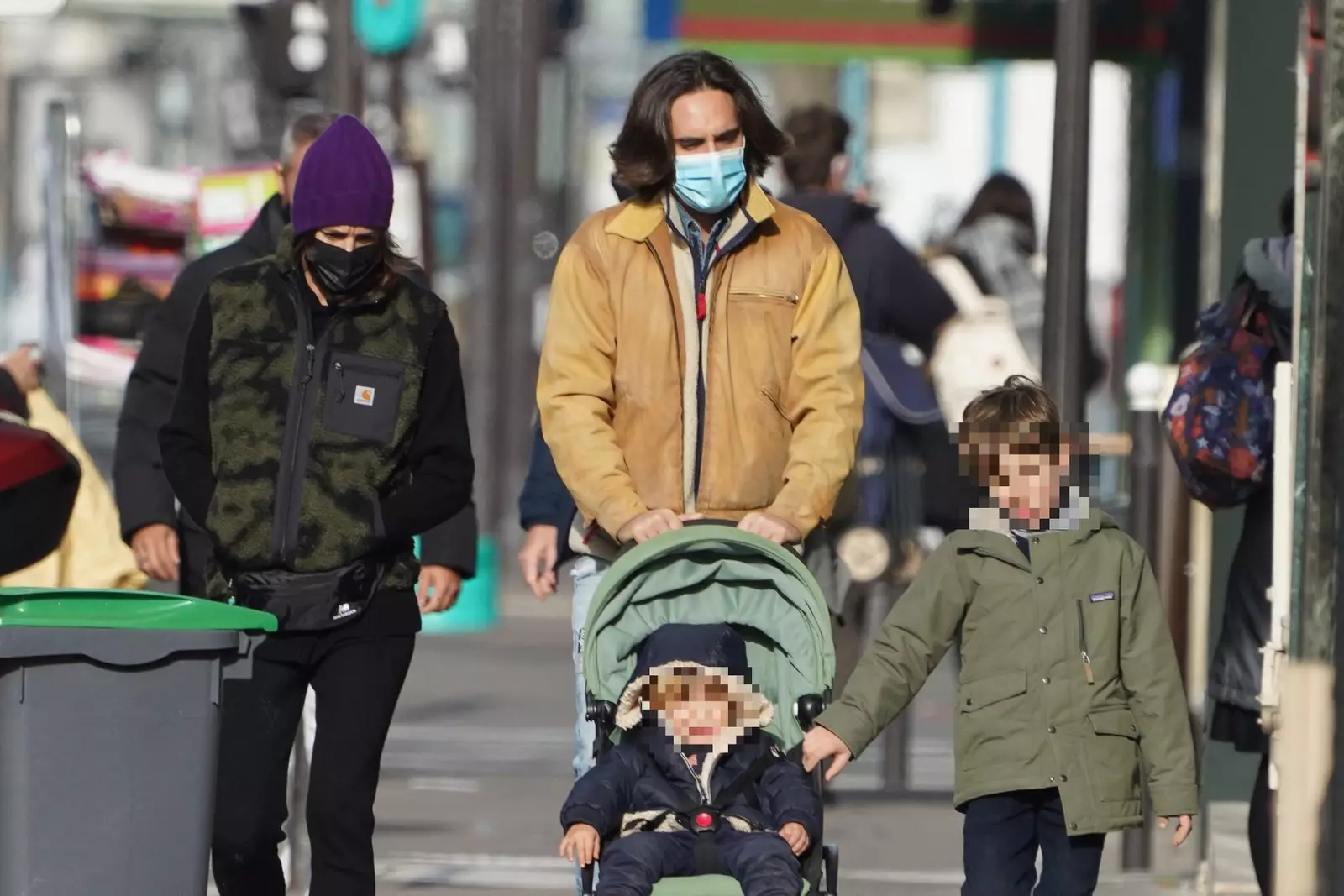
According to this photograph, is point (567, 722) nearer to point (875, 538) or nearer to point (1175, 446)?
point (875, 538)

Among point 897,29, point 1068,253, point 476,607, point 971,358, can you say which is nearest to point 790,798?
point 1068,253

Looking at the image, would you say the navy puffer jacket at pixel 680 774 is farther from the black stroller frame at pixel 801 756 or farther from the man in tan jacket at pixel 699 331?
the man in tan jacket at pixel 699 331

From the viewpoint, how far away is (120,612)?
5699 millimetres

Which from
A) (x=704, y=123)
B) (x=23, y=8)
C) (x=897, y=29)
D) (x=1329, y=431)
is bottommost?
(x=1329, y=431)

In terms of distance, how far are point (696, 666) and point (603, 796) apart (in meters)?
0.32

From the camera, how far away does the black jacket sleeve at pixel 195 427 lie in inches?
252

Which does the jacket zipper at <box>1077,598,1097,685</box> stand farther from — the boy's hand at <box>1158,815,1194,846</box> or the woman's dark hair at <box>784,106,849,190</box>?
the woman's dark hair at <box>784,106,849,190</box>

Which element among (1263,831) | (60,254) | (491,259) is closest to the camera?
(1263,831)

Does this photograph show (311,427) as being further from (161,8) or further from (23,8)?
(161,8)

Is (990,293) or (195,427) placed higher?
(990,293)

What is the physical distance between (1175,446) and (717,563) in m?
1.73

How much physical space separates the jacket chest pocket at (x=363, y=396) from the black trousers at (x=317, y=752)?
1.21 ft

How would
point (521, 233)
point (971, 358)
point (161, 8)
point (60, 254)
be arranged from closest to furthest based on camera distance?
point (971, 358)
point (60, 254)
point (521, 233)
point (161, 8)

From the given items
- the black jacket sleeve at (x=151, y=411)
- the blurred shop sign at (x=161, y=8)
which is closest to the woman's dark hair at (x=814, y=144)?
the black jacket sleeve at (x=151, y=411)
